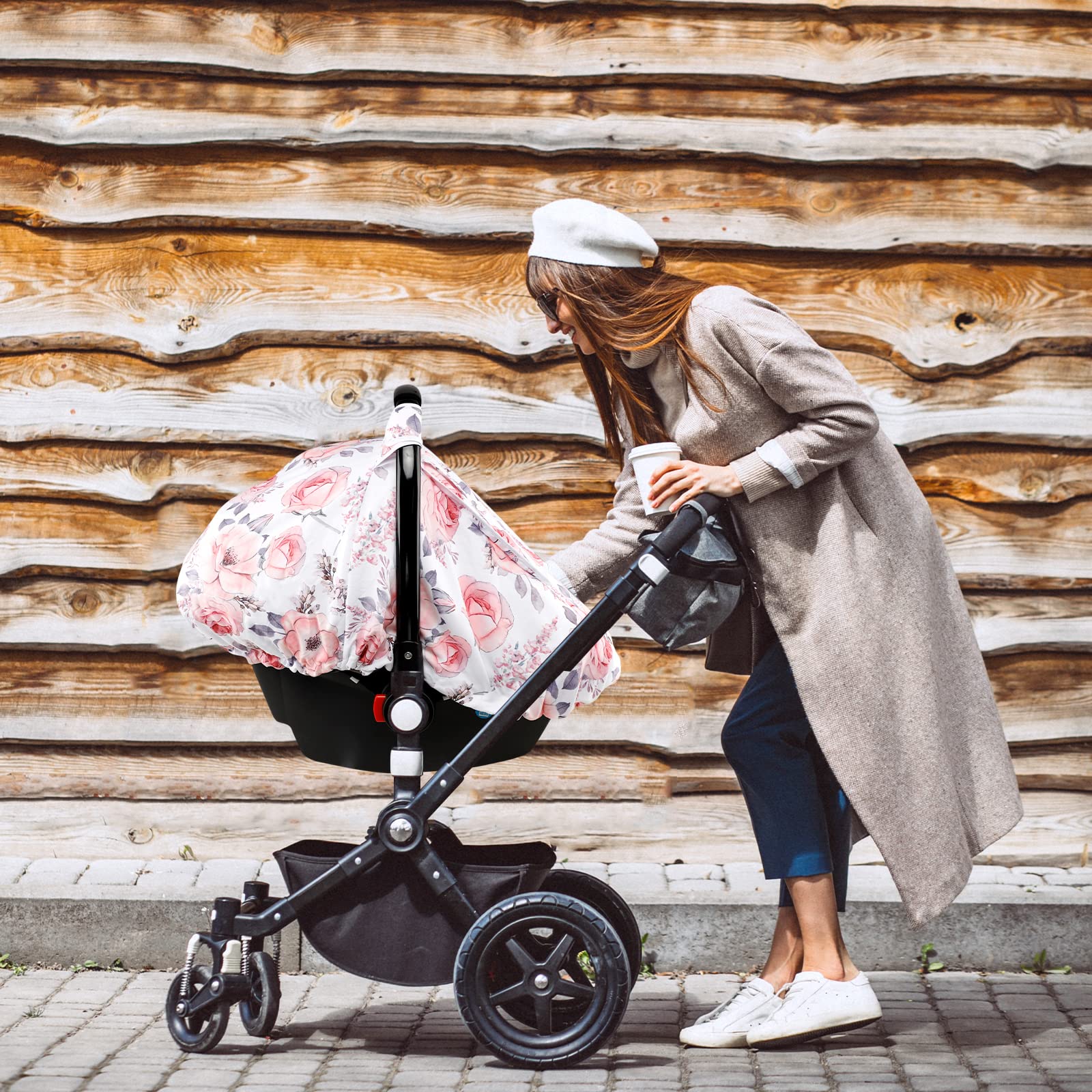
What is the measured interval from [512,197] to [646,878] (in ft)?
6.41

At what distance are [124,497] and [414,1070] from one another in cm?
196

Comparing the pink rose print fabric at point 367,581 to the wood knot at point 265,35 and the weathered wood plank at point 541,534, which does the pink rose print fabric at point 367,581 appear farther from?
the wood knot at point 265,35

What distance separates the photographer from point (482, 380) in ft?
14.1

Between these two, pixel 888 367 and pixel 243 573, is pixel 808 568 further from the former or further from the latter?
pixel 888 367

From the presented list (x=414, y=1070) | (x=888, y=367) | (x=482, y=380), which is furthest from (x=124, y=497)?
(x=888, y=367)

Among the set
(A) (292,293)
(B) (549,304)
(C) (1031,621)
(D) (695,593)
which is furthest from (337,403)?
(C) (1031,621)

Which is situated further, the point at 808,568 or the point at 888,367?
the point at 888,367

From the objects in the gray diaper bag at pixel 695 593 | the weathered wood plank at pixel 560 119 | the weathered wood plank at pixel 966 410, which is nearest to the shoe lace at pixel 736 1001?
the gray diaper bag at pixel 695 593

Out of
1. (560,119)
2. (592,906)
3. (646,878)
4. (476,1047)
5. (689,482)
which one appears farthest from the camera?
(560,119)

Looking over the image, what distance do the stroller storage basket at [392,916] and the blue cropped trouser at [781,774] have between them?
53cm

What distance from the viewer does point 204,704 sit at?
431 cm

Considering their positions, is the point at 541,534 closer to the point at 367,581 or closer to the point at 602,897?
the point at 602,897

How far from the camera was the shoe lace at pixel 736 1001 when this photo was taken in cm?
321

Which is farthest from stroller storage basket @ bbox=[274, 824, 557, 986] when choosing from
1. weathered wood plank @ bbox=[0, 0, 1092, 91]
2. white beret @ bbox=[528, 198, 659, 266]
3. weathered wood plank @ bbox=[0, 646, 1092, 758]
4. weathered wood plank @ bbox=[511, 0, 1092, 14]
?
weathered wood plank @ bbox=[511, 0, 1092, 14]
